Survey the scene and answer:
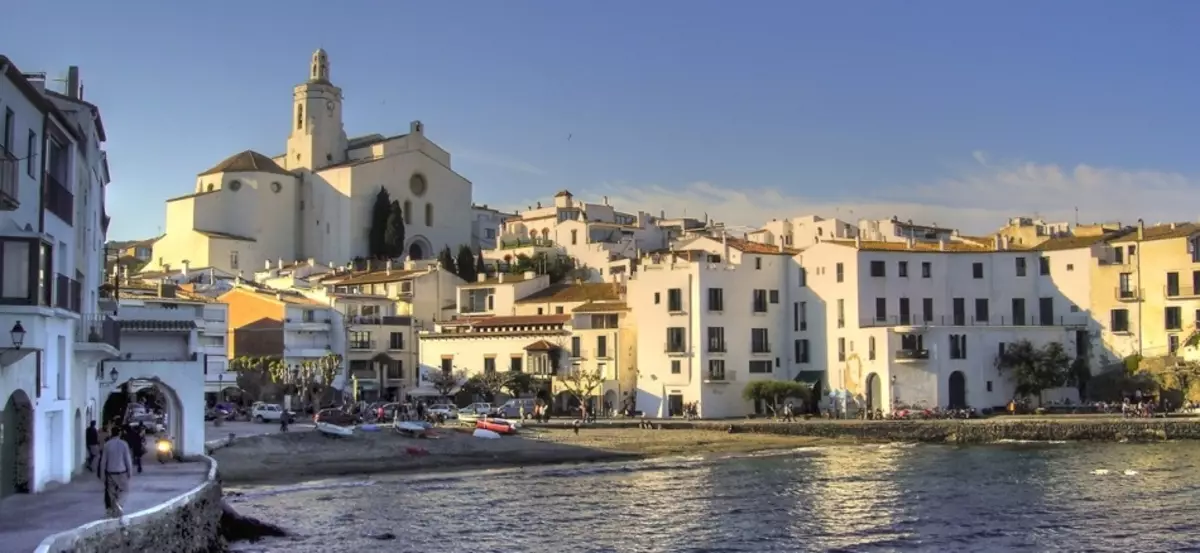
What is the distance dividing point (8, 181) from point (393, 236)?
85921mm

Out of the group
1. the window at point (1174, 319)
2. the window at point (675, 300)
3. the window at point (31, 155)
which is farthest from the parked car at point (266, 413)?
Result: the window at point (1174, 319)

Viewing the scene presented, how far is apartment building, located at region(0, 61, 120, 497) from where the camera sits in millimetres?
20688

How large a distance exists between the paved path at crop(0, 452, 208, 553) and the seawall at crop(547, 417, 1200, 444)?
35.1 metres

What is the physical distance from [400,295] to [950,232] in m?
49.0

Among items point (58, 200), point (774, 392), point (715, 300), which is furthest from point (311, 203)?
point (58, 200)

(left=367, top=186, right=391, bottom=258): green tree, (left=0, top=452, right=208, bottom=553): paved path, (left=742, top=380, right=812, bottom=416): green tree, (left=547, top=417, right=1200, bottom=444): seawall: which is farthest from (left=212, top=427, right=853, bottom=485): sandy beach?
(left=367, top=186, right=391, bottom=258): green tree

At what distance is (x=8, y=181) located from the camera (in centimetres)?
1988

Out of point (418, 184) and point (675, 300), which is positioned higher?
point (418, 184)

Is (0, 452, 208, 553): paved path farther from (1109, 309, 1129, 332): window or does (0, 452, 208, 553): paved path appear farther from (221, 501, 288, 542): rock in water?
(1109, 309, 1129, 332): window

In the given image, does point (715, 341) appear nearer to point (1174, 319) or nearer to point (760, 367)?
point (760, 367)

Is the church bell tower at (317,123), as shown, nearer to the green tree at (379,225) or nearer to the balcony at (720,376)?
the green tree at (379,225)

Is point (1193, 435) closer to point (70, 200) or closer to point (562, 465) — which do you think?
point (562, 465)

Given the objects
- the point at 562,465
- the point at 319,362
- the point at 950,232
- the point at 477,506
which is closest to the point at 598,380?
the point at 319,362

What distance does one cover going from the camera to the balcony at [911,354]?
210 feet
